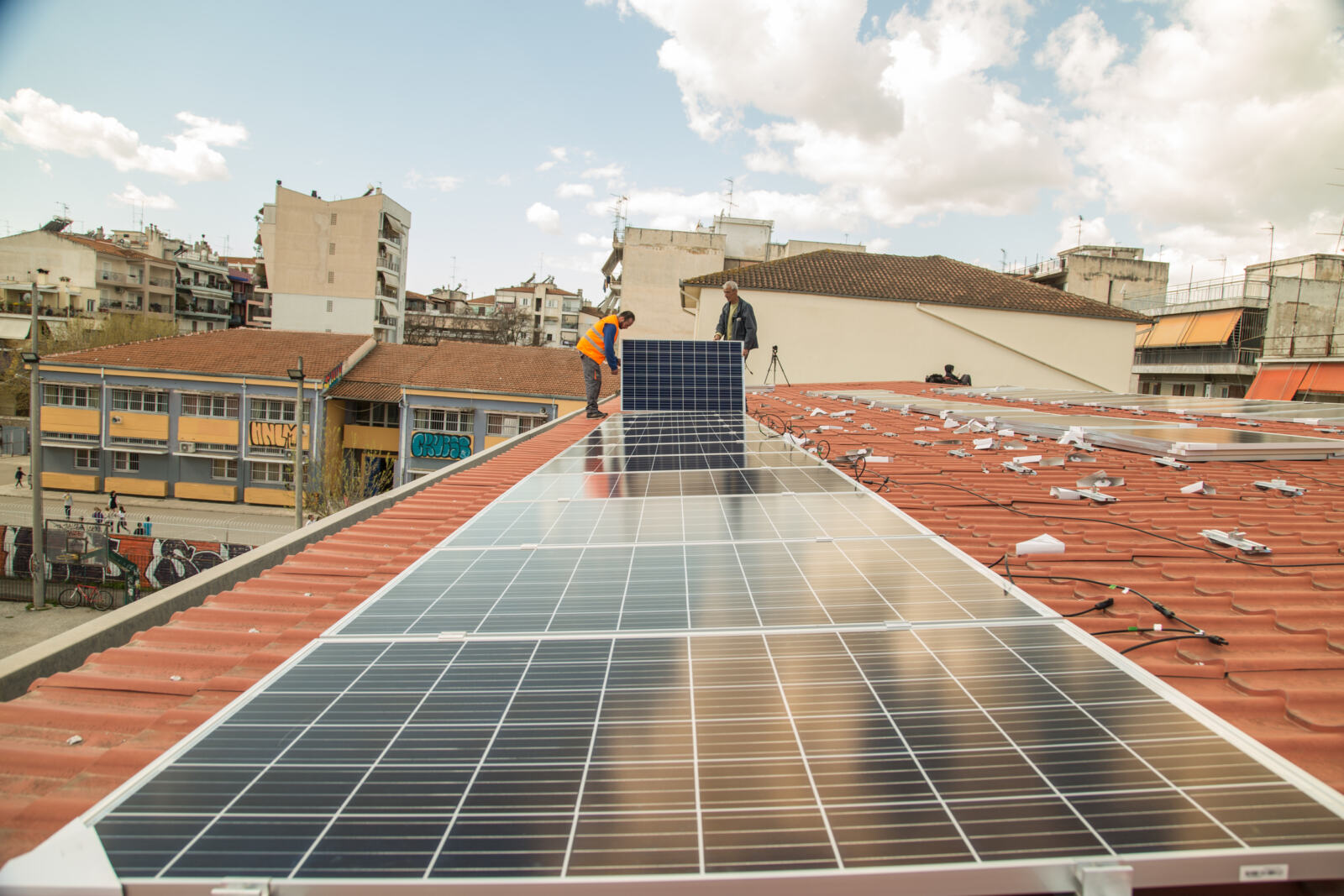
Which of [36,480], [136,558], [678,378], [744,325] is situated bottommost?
[136,558]

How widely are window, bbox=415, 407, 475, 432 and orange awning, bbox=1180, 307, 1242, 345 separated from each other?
5025cm

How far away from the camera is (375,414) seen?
41.6 metres

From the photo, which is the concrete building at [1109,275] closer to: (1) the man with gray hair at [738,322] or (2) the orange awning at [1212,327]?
(2) the orange awning at [1212,327]

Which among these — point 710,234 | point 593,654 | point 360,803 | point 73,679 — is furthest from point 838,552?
point 710,234

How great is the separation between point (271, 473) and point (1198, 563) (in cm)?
4389

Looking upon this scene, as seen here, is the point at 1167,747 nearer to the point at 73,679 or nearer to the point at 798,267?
the point at 73,679

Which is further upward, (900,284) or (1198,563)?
(900,284)

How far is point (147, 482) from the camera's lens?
40.1m

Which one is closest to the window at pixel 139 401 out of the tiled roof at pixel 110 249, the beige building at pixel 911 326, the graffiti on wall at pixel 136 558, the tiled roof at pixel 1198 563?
the graffiti on wall at pixel 136 558

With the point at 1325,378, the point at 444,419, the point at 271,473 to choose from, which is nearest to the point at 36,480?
the point at 444,419

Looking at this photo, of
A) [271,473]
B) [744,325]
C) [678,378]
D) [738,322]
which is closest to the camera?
[678,378]

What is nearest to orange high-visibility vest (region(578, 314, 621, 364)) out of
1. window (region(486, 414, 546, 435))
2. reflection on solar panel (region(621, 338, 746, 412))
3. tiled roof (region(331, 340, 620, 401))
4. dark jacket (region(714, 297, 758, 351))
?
reflection on solar panel (region(621, 338, 746, 412))

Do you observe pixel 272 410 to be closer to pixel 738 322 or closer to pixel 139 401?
pixel 139 401

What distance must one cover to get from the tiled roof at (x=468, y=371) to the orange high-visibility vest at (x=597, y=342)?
24.5 metres
